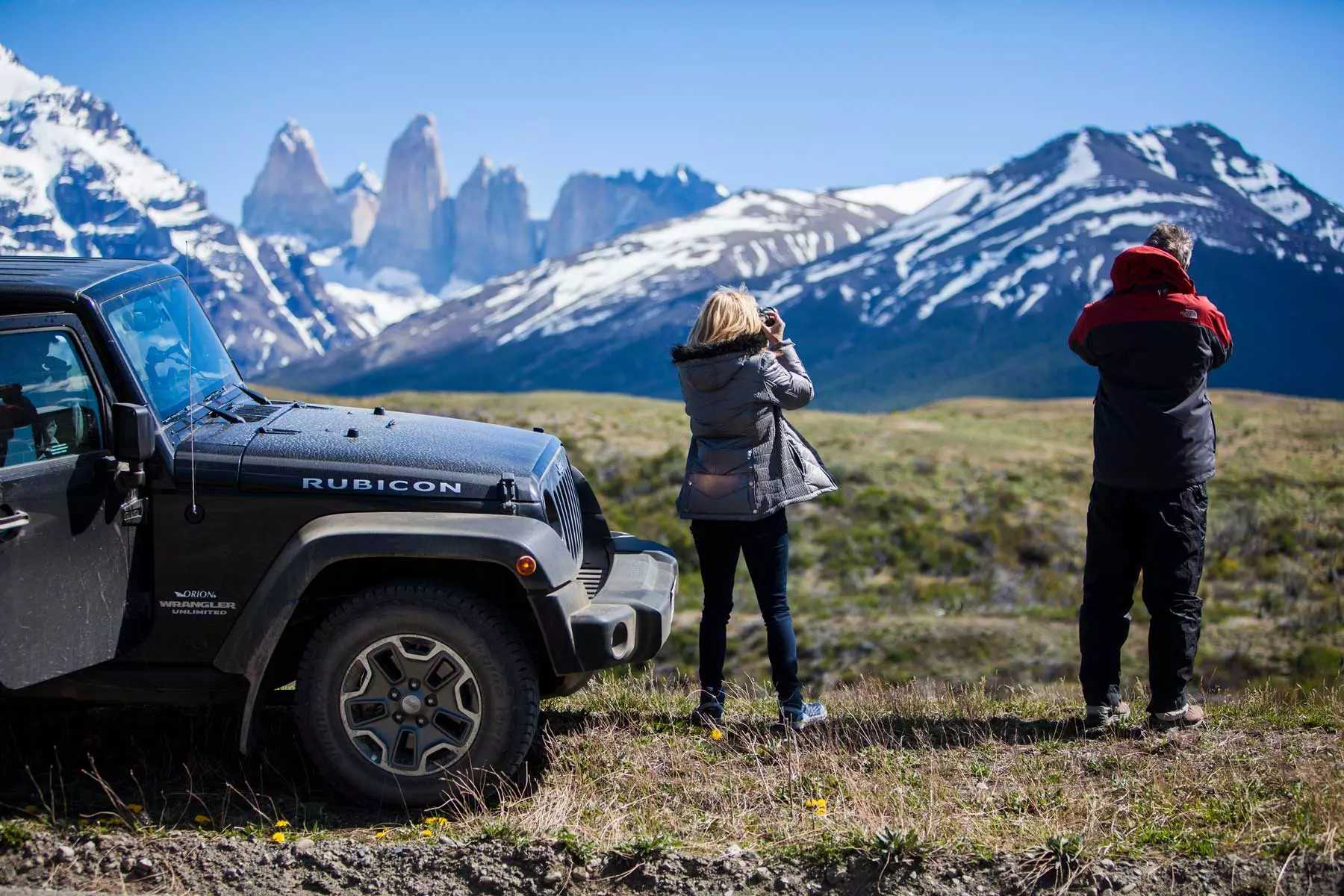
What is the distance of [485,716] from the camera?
15.1 ft

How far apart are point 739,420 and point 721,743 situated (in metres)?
1.55

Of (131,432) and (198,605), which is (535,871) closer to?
(198,605)

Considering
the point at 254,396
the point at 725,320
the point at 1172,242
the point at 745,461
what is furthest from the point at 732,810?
the point at 1172,242

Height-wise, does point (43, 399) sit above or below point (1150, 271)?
below

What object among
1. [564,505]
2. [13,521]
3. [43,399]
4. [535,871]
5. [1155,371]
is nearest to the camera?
[535,871]

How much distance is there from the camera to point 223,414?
505 cm

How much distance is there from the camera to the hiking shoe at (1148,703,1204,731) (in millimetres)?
5582

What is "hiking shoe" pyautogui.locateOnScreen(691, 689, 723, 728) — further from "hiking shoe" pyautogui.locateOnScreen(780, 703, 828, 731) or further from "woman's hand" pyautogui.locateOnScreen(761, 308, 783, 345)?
"woman's hand" pyautogui.locateOnScreen(761, 308, 783, 345)

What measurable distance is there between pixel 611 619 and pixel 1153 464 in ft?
8.79

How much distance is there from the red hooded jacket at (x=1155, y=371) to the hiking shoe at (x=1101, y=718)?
1120mm

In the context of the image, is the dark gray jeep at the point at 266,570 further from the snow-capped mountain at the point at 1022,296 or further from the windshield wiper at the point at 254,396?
the snow-capped mountain at the point at 1022,296

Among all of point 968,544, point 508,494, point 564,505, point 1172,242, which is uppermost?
point 1172,242

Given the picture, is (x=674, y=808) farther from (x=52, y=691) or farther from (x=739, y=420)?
(x=52, y=691)

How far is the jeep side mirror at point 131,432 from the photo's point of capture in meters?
4.35
